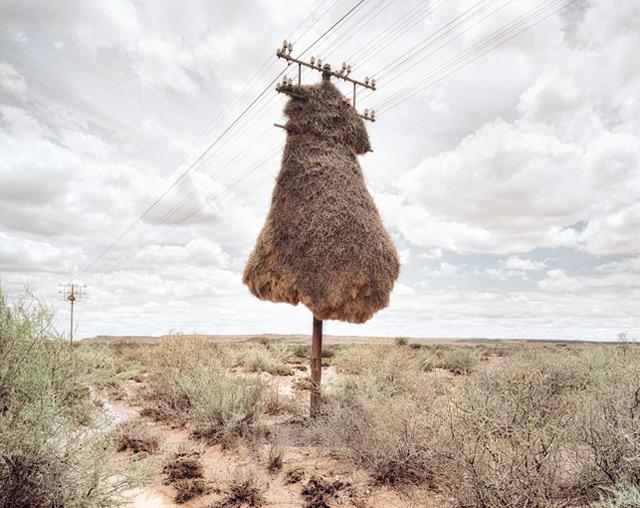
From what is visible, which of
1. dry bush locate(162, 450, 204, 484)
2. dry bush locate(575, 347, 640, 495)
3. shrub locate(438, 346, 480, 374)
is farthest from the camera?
shrub locate(438, 346, 480, 374)

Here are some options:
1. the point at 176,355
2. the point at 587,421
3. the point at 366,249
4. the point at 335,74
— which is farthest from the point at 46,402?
the point at 335,74

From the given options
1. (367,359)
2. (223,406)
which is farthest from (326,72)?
(367,359)

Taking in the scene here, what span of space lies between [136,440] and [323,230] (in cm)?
526

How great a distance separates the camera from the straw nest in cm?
794

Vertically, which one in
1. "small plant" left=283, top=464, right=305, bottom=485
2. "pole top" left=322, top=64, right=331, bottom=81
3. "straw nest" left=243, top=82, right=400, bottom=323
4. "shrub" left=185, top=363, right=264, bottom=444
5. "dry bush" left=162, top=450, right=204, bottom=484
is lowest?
"dry bush" left=162, top=450, right=204, bottom=484

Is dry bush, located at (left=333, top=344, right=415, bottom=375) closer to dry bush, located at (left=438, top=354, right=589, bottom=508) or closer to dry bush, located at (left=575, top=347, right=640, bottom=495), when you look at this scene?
dry bush, located at (left=575, top=347, right=640, bottom=495)

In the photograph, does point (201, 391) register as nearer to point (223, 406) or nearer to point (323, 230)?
point (223, 406)

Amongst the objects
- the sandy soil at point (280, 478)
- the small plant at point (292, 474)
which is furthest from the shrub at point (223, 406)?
the small plant at point (292, 474)

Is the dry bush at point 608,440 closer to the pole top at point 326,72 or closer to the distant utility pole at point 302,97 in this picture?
the distant utility pole at point 302,97

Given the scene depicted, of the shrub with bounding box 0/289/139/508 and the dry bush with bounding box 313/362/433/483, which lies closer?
the shrub with bounding box 0/289/139/508

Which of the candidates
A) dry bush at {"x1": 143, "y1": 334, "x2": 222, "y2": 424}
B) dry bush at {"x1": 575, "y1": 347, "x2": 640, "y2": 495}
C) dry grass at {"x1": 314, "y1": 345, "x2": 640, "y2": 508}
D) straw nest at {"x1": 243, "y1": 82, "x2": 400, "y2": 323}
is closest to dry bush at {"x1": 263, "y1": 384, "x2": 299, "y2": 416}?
dry bush at {"x1": 143, "y1": 334, "x2": 222, "y2": 424}

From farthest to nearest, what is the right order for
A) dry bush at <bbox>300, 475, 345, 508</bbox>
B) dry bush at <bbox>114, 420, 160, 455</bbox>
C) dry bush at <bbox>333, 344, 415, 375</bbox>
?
dry bush at <bbox>333, 344, 415, 375</bbox> < dry bush at <bbox>114, 420, 160, 455</bbox> < dry bush at <bbox>300, 475, 345, 508</bbox>

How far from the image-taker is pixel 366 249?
8070 millimetres

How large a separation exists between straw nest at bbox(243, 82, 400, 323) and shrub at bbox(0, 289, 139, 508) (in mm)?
4267
